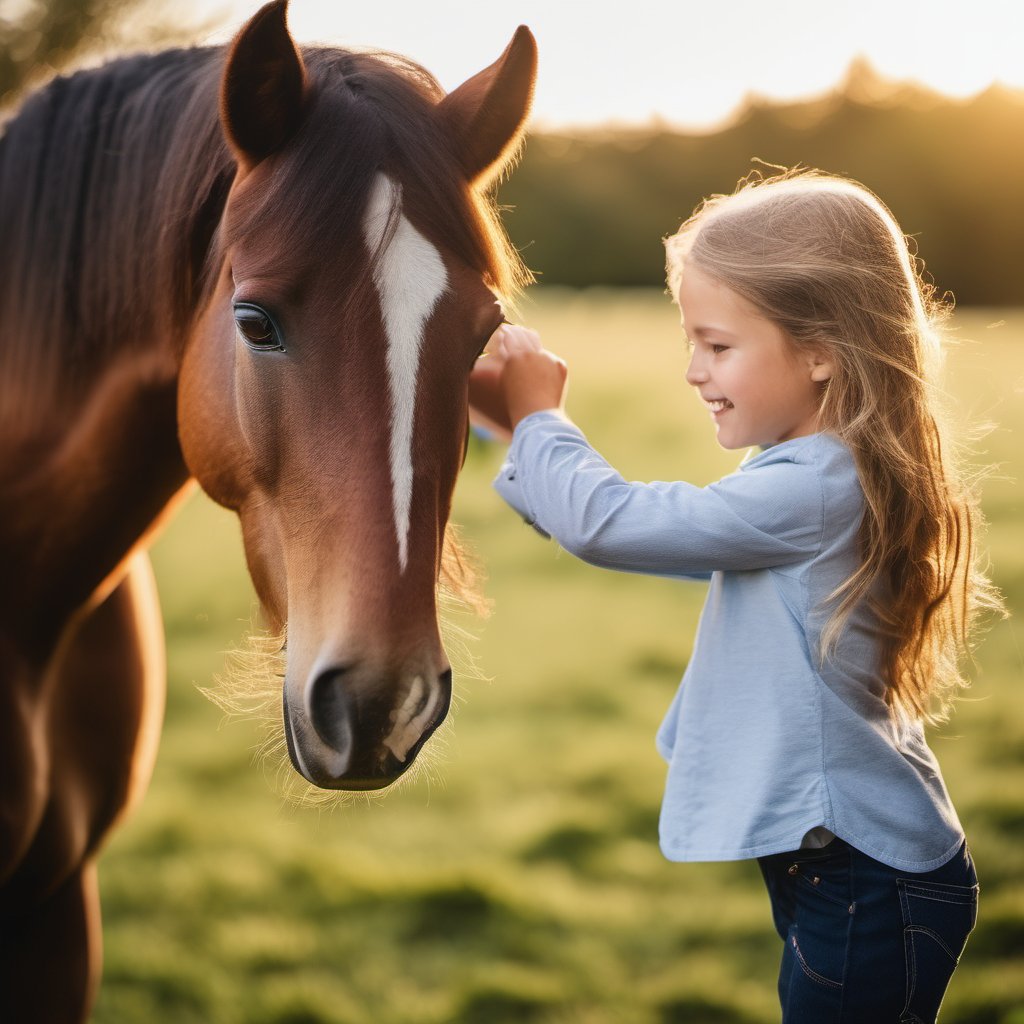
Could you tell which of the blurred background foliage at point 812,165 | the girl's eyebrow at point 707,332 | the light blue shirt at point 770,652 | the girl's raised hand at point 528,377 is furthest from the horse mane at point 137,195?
the blurred background foliage at point 812,165

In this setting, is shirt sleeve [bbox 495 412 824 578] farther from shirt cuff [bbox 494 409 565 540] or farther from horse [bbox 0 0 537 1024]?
horse [bbox 0 0 537 1024]

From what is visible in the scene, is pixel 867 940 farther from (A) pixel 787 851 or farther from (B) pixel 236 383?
(B) pixel 236 383

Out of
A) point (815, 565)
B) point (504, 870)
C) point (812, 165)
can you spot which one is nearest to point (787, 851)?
point (815, 565)

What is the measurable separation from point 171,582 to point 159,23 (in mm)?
4539

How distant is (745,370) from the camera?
170 centimetres

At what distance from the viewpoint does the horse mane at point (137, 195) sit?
5.46ft

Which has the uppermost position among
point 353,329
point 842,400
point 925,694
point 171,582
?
point 353,329

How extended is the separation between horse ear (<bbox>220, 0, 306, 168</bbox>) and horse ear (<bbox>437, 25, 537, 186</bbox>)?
0.27 meters

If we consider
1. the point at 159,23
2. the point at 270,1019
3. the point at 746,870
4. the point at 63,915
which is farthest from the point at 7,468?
the point at 159,23

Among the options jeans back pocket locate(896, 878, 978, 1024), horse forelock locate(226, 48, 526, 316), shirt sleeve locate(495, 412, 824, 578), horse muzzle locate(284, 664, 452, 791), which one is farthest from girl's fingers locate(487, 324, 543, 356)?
jeans back pocket locate(896, 878, 978, 1024)

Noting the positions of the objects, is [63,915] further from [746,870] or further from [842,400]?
[746,870]

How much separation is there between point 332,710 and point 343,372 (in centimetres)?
49

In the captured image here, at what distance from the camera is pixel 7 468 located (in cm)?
199

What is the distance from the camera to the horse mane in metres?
1.66
